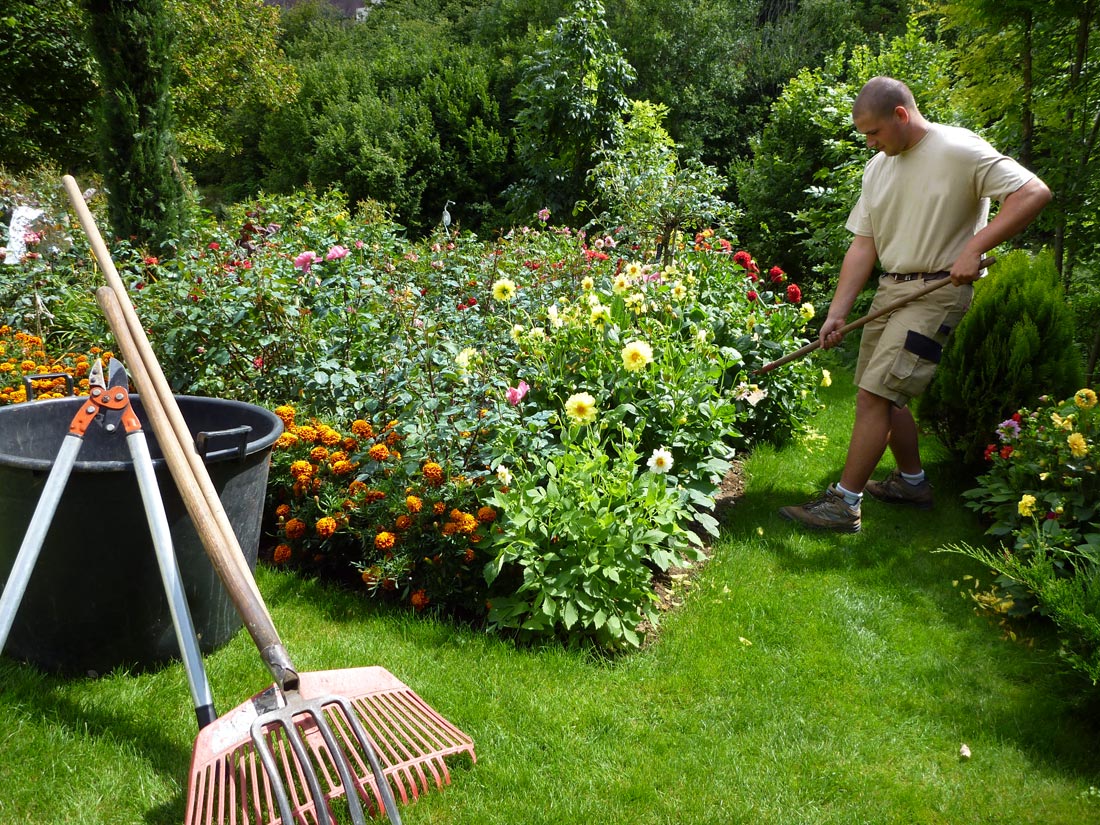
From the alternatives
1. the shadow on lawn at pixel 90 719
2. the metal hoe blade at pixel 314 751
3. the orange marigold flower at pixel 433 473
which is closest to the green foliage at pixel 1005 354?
the orange marigold flower at pixel 433 473

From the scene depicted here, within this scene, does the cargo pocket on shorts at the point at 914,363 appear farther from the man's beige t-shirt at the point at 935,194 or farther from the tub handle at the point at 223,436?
the tub handle at the point at 223,436

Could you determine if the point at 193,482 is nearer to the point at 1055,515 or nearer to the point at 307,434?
the point at 307,434

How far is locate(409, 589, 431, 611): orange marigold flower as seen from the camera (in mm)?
2729

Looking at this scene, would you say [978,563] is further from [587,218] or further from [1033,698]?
[587,218]

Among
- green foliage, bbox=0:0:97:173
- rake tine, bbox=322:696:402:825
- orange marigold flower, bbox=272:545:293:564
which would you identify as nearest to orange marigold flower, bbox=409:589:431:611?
orange marigold flower, bbox=272:545:293:564

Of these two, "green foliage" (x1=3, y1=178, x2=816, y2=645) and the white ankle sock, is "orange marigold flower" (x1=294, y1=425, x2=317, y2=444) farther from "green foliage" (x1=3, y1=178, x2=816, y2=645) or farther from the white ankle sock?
the white ankle sock

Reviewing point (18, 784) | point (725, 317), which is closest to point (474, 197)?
point (725, 317)

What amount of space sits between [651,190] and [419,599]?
5.07m

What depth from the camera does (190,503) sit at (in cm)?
188

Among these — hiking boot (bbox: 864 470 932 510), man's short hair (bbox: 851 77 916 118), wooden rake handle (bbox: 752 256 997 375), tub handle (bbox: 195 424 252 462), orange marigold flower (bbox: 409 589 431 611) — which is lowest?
orange marigold flower (bbox: 409 589 431 611)

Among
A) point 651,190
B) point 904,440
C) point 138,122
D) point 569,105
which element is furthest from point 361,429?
point 569,105

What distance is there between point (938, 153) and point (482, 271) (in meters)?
2.54

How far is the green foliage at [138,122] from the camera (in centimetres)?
612

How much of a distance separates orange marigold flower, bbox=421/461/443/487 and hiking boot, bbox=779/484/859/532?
1834 mm
